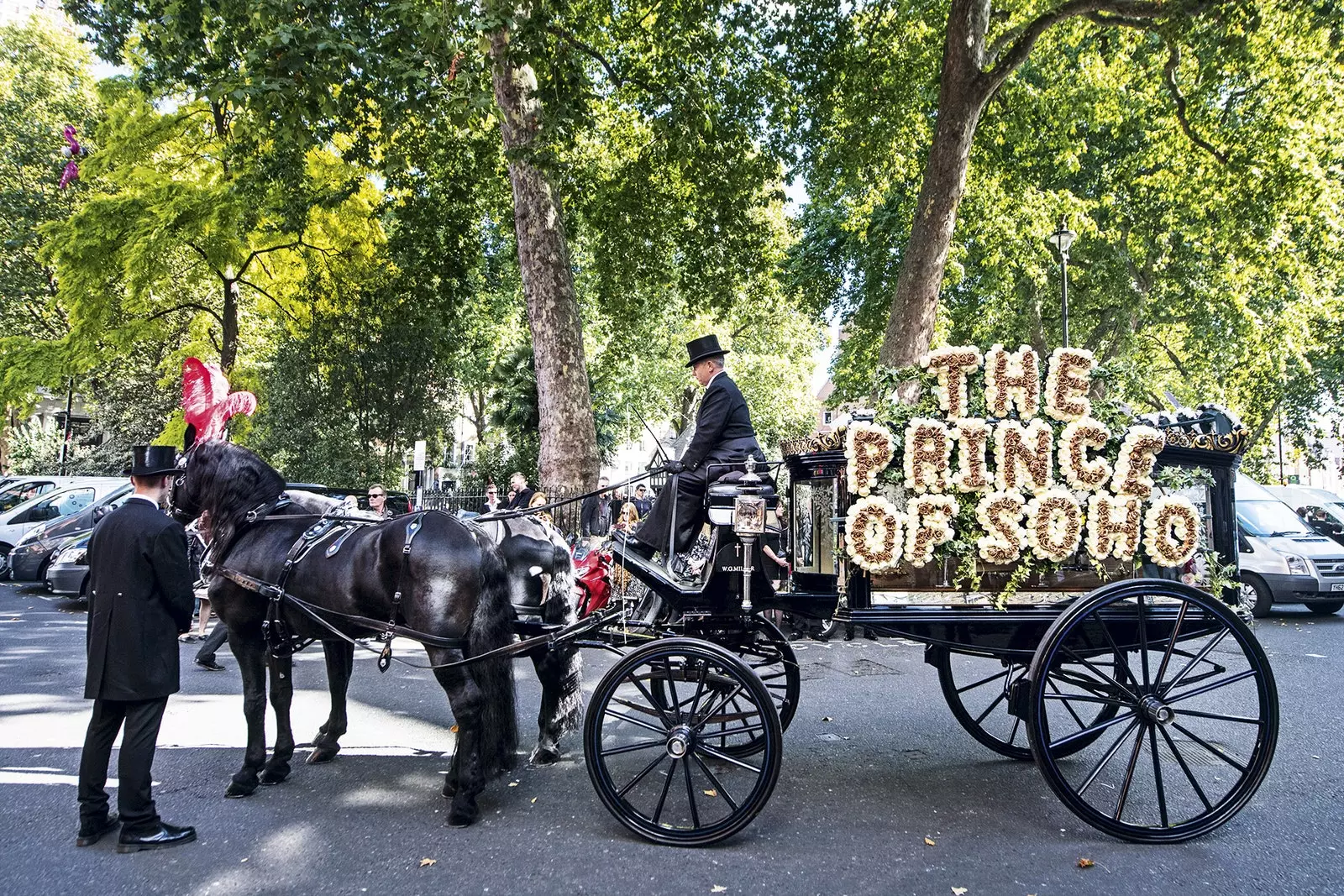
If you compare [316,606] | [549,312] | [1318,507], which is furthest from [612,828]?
[1318,507]

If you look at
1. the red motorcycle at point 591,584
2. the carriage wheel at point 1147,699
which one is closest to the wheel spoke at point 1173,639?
the carriage wheel at point 1147,699

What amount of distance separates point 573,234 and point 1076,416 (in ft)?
48.8

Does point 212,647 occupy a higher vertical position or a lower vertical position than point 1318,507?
lower

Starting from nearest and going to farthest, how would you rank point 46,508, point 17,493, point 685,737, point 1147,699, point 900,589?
point 685,737 → point 1147,699 → point 900,589 → point 46,508 → point 17,493

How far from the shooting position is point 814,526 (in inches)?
205

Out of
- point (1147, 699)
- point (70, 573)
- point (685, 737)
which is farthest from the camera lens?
point (70, 573)

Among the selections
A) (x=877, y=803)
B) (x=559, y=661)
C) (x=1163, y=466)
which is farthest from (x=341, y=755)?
(x=1163, y=466)

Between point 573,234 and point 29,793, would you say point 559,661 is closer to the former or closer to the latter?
point 29,793

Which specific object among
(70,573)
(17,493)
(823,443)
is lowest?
(70,573)

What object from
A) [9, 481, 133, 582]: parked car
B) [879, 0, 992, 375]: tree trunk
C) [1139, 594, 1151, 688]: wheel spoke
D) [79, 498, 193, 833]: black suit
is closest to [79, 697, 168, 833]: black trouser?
[79, 498, 193, 833]: black suit

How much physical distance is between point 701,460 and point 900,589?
1370mm

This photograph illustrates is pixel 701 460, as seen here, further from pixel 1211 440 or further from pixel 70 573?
pixel 70 573

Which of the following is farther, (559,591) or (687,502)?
(559,591)

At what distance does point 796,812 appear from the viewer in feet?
15.7
